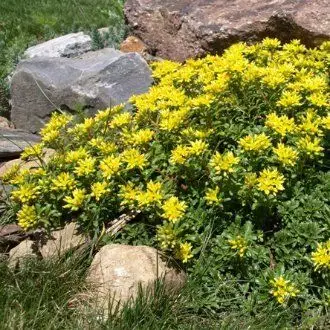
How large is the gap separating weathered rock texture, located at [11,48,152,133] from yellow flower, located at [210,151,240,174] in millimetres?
1734

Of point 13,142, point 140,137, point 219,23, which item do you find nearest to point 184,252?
point 140,137

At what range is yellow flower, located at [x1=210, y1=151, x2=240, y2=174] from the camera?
10.8 feet

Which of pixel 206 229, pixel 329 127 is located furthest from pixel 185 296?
pixel 329 127

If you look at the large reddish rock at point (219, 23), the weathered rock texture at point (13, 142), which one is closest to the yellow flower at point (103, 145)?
the weathered rock texture at point (13, 142)

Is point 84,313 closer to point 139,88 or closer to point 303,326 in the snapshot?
point 303,326

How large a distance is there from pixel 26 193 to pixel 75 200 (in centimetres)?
33

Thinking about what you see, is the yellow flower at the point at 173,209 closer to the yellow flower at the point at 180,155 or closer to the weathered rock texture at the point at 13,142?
the yellow flower at the point at 180,155

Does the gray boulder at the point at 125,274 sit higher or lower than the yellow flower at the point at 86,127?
lower

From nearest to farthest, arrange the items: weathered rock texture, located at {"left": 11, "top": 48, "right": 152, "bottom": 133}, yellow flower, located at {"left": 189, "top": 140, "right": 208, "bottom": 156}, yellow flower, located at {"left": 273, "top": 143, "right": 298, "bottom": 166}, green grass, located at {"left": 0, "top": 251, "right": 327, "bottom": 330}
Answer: green grass, located at {"left": 0, "top": 251, "right": 327, "bottom": 330} < yellow flower, located at {"left": 273, "top": 143, "right": 298, "bottom": 166} < yellow flower, located at {"left": 189, "top": 140, "right": 208, "bottom": 156} < weathered rock texture, located at {"left": 11, "top": 48, "right": 152, "bottom": 133}

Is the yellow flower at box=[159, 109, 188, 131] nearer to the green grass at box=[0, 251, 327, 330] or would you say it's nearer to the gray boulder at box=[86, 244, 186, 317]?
the gray boulder at box=[86, 244, 186, 317]

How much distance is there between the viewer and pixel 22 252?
3.72 m

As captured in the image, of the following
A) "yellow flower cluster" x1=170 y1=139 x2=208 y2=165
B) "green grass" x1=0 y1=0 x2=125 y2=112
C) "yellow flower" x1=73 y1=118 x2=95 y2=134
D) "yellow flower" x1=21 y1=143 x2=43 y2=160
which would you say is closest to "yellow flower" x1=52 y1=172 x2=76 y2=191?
"yellow flower" x1=21 y1=143 x2=43 y2=160

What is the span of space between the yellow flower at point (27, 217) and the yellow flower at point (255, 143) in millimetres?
1240

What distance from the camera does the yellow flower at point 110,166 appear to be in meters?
3.54
